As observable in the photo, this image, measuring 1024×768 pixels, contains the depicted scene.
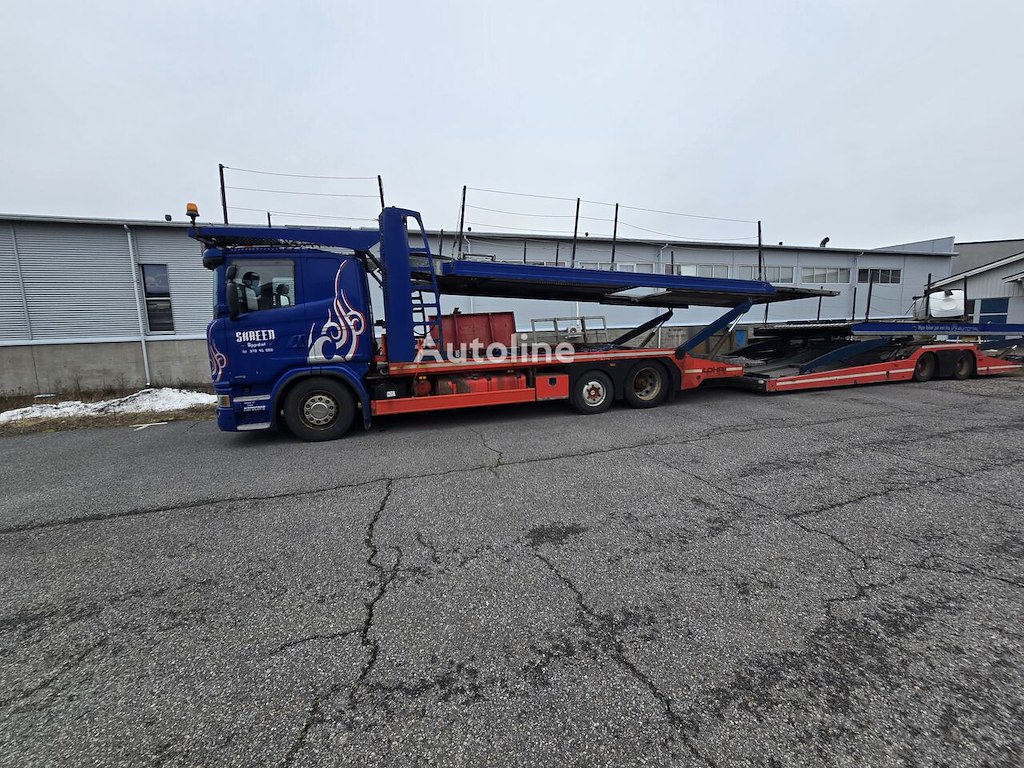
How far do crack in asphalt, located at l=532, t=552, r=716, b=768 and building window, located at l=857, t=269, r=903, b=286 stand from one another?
26.3 meters

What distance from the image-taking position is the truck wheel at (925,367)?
1012 centimetres

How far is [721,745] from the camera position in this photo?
64.6 inches

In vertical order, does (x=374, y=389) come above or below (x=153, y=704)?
above

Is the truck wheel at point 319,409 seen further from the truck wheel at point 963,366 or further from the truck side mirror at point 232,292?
the truck wheel at point 963,366

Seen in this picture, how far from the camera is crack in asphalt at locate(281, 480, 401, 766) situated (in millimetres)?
1720

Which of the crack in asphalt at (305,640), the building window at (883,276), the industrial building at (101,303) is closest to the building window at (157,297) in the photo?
the industrial building at (101,303)

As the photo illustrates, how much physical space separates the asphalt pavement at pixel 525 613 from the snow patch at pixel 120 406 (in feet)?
19.1

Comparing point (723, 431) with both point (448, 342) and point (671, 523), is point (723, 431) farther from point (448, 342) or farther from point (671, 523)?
point (448, 342)

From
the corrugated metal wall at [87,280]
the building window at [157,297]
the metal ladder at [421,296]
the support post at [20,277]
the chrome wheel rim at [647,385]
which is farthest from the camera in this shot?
the building window at [157,297]

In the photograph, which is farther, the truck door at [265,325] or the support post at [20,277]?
the support post at [20,277]

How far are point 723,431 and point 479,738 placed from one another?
18.3 ft

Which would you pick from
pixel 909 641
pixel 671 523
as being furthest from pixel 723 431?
pixel 909 641

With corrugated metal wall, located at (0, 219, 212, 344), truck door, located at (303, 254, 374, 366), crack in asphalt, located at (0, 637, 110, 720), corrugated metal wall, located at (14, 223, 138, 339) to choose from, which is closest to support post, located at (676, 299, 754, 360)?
truck door, located at (303, 254, 374, 366)

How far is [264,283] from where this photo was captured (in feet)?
20.0
